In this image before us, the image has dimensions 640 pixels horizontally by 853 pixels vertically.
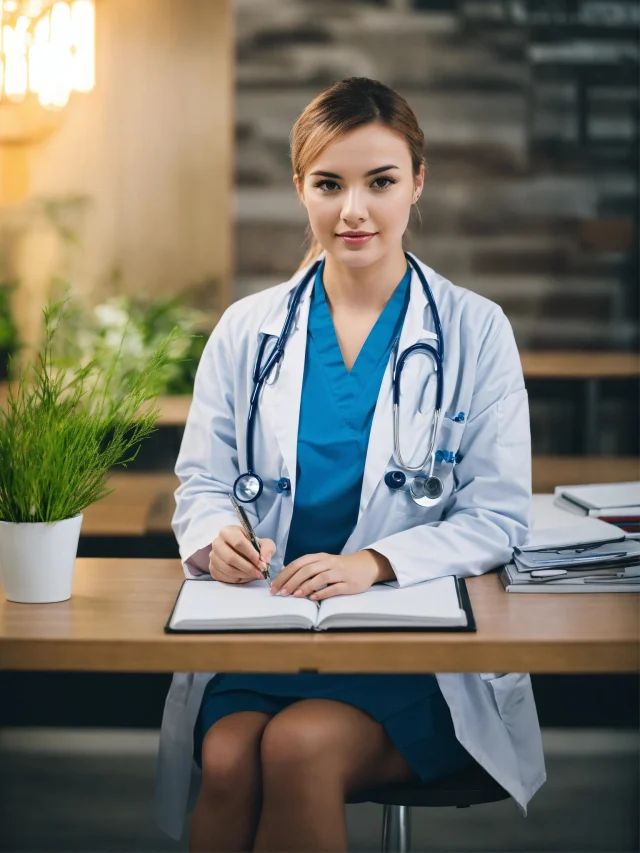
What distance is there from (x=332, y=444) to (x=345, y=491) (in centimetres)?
7

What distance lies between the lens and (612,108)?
13.3 feet

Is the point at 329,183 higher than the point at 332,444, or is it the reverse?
the point at 329,183

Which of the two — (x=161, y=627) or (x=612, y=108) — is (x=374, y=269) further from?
(x=612, y=108)

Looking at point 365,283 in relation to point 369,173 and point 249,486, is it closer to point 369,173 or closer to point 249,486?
point 369,173

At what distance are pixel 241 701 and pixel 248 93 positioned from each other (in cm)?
293

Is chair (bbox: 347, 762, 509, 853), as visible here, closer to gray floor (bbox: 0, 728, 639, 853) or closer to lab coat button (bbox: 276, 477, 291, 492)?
lab coat button (bbox: 276, 477, 291, 492)

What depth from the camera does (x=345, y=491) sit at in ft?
5.63

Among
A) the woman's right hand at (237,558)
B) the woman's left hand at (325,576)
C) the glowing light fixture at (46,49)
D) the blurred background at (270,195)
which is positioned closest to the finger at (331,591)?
the woman's left hand at (325,576)

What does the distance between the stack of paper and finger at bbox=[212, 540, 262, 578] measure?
0.63m

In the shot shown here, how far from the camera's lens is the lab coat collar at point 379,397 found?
66.0 inches

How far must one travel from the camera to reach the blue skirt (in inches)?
60.6

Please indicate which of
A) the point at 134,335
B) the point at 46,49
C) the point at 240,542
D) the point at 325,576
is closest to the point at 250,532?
the point at 240,542

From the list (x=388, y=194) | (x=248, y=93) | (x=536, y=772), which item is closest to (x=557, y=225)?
(x=248, y=93)

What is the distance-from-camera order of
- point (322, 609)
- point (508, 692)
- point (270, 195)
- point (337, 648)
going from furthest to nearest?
1. point (270, 195)
2. point (508, 692)
3. point (322, 609)
4. point (337, 648)
